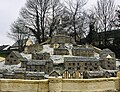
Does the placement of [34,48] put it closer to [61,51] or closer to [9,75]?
[61,51]

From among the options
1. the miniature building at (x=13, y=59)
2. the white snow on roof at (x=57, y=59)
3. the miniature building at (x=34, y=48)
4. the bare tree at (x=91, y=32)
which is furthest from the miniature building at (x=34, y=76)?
the bare tree at (x=91, y=32)

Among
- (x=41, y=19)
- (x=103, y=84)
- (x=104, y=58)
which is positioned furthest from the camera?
(x=41, y=19)

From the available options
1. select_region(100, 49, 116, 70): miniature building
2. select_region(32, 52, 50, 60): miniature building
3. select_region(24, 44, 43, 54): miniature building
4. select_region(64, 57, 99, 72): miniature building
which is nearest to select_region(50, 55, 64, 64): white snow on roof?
select_region(32, 52, 50, 60): miniature building

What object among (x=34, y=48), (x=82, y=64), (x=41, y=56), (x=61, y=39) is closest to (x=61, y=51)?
(x=41, y=56)

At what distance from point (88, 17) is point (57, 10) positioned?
588 cm

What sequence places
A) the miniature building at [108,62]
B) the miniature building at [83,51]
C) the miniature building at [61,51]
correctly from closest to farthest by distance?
the miniature building at [108,62]
the miniature building at [61,51]
the miniature building at [83,51]

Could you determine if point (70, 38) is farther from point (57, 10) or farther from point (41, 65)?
point (41, 65)

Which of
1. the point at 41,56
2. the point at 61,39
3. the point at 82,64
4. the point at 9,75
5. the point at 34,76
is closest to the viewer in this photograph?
the point at 34,76

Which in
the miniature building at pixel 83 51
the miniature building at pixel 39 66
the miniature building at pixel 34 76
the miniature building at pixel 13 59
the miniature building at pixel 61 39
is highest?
the miniature building at pixel 61 39

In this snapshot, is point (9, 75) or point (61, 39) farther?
point (61, 39)

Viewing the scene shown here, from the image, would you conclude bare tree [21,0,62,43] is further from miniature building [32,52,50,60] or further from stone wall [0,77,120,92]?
stone wall [0,77,120,92]

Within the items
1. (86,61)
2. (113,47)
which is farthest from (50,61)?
(113,47)

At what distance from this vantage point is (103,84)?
11.4 metres

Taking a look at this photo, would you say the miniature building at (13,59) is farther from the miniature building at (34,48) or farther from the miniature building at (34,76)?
the miniature building at (34,76)
